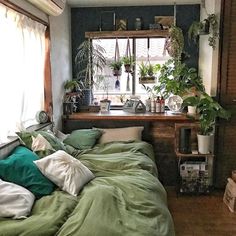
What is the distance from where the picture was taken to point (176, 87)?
3.62 m

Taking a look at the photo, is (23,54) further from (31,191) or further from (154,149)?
(154,149)

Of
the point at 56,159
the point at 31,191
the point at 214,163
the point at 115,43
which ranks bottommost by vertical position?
the point at 214,163

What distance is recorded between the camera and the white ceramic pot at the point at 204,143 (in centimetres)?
327

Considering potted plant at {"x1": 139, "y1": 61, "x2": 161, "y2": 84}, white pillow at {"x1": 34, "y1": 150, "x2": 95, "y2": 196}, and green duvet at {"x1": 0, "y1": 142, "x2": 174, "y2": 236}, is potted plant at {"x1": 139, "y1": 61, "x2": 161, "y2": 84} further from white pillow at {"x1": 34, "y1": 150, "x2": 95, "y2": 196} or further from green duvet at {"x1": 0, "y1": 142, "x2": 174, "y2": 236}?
white pillow at {"x1": 34, "y1": 150, "x2": 95, "y2": 196}

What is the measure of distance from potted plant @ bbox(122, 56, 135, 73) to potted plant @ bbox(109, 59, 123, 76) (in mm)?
59

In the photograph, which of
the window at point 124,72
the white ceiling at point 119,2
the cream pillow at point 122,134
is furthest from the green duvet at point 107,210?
the white ceiling at point 119,2

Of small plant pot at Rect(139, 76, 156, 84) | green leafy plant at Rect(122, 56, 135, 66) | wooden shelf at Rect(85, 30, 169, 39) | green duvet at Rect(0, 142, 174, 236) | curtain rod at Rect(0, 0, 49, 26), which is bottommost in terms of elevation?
green duvet at Rect(0, 142, 174, 236)

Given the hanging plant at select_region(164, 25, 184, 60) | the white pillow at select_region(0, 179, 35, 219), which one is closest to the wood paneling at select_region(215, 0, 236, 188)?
the hanging plant at select_region(164, 25, 184, 60)

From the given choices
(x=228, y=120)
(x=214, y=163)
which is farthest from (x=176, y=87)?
(x=214, y=163)

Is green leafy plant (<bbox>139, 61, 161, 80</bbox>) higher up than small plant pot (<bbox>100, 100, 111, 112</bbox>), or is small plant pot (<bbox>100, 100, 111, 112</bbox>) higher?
green leafy plant (<bbox>139, 61, 161, 80</bbox>)

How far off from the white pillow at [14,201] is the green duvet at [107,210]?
0.04 metres

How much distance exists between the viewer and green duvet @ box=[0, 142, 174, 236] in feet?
4.95

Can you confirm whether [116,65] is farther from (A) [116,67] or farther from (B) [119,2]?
(B) [119,2]

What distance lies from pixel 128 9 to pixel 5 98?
2312 millimetres
